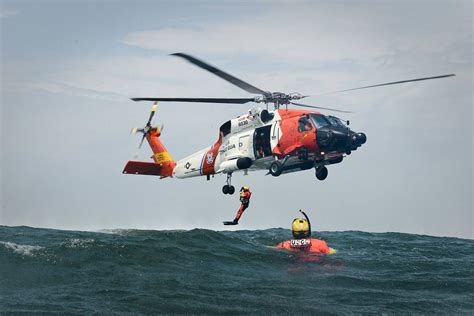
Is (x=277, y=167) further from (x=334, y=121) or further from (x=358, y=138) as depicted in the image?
(x=358, y=138)

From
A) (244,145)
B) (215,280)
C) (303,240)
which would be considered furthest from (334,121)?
(215,280)

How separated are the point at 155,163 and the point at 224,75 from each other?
7.58m

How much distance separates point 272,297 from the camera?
13109 mm

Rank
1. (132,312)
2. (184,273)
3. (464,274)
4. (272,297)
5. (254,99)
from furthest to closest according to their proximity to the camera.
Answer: (254,99)
(464,274)
(184,273)
(272,297)
(132,312)

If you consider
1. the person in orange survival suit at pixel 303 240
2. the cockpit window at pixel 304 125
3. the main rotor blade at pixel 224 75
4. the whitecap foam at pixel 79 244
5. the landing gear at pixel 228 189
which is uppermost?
the main rotor blade at pixel 224 75

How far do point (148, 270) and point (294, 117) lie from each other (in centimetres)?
668

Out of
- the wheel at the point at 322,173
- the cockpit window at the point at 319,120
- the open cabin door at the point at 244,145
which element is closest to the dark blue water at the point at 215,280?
the wheel at the point at 322,173

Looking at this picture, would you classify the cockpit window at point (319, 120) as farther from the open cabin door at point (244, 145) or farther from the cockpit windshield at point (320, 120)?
the open cabin door at point (244, 145)

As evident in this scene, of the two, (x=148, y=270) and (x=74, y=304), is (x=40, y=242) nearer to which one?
(x=148, y=270)

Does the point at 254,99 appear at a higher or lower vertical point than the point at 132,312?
higher

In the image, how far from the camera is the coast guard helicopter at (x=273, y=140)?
16.7 metres

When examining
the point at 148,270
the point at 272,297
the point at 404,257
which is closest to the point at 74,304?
the point at 148,270

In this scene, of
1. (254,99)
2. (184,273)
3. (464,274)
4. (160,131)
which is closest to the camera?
(184,273)

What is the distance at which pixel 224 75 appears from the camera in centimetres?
1638
